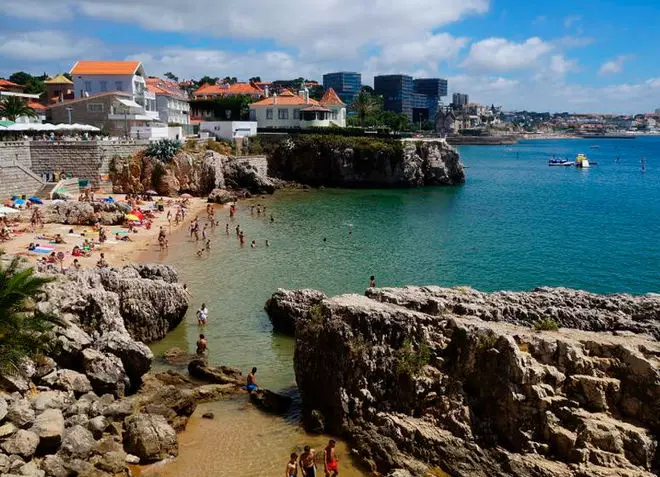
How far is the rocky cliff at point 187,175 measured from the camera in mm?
61219

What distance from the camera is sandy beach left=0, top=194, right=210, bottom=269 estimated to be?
35.9 metres

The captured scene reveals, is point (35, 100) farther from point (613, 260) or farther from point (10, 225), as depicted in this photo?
point (613, 260)

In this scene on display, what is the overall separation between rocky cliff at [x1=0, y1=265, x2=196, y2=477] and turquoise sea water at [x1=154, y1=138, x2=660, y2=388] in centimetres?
378

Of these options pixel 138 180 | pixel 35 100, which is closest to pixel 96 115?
pixel 138 180

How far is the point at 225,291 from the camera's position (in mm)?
32625

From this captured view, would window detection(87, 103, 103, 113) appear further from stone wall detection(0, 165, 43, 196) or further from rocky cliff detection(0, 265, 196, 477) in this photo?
rocky cliff detection(0, 265, 196, 477)

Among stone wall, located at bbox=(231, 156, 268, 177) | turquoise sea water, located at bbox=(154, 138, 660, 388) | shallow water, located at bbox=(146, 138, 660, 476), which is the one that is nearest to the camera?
shallow water, located at bbox=(146, 138, 660, 476)

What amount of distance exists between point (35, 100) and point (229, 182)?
4346 cm

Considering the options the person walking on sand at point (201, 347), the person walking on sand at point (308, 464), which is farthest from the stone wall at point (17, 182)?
the person walking on sand at point (308, 464)

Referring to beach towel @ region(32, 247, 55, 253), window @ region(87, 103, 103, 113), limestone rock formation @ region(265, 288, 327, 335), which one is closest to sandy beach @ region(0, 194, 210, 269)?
beach towel @ region(32, 247, 55, 253)

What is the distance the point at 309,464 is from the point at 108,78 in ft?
237

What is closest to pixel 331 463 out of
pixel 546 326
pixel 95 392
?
pixel 546 326

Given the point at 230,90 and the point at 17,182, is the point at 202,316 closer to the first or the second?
the point at 17,182

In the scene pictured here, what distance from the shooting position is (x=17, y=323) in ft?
55.5
